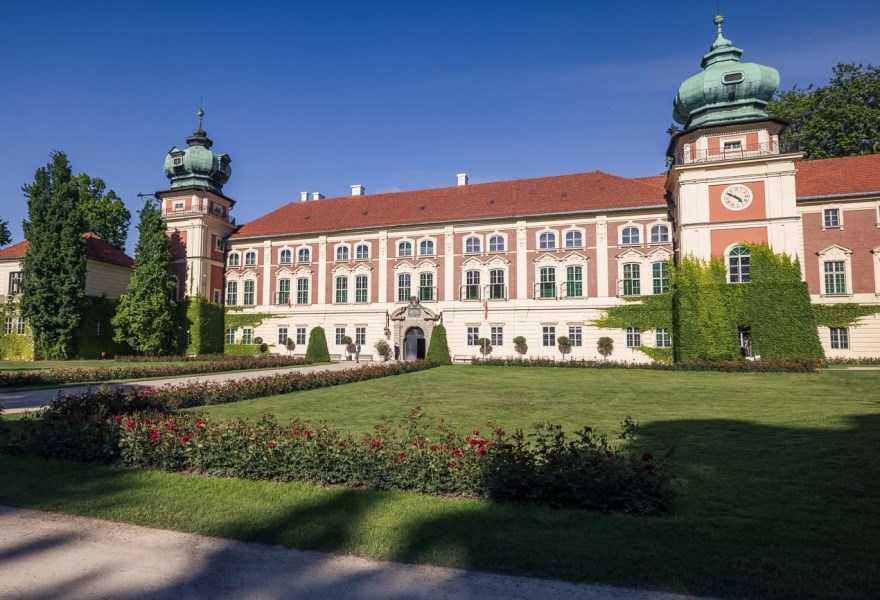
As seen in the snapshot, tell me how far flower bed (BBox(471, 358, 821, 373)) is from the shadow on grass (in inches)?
716

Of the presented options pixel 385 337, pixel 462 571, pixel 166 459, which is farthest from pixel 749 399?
pixel 385 337

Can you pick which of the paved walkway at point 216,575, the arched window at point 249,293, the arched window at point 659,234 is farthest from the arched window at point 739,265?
the arched window at point 249,293

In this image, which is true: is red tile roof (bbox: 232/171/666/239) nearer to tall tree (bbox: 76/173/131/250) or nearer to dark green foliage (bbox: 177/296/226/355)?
dark green foliage (bbox: 177/296/226/355)

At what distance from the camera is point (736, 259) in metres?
27.6

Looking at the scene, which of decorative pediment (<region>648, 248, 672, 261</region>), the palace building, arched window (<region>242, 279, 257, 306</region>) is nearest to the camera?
the palace building

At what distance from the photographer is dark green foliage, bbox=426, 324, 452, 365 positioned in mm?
32531

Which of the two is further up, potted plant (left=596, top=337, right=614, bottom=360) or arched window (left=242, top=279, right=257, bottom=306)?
arched window (left=242, top=279, right=257, bottom=306)

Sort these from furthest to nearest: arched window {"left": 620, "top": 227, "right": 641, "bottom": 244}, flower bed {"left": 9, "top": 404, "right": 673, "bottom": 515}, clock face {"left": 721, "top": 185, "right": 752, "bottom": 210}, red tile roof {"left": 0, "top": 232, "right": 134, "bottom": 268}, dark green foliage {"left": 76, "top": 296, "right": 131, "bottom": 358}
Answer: red tile roof {"left": 0, "top": 232, "right": 134, "bottom": 268}, dark green foliage {"left": 76, "top": 296, "right": 131, "bottom": 358}, arched window {"left": 620, "top": 227, "right": 641, "bottom": 244}, clock face {"left": 721, "top": 185, "right": 752, "bottom": 210}, flower bed {"left": 9, "top": 404, "right": 673, "bottom": 515}

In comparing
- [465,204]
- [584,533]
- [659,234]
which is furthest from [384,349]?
[584,533]

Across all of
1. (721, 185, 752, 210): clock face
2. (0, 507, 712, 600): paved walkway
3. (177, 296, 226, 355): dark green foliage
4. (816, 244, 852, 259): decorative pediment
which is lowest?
(0, 507, 712, 600): paved walkway

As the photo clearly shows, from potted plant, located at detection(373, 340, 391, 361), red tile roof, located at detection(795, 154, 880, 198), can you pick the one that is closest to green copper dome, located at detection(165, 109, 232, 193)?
potted plant, located at detection(373, 340, 391, 361)

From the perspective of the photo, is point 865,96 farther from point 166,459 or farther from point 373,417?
point 166,459

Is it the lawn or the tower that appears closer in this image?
the lawn

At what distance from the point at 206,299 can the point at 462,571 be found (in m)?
38.7
